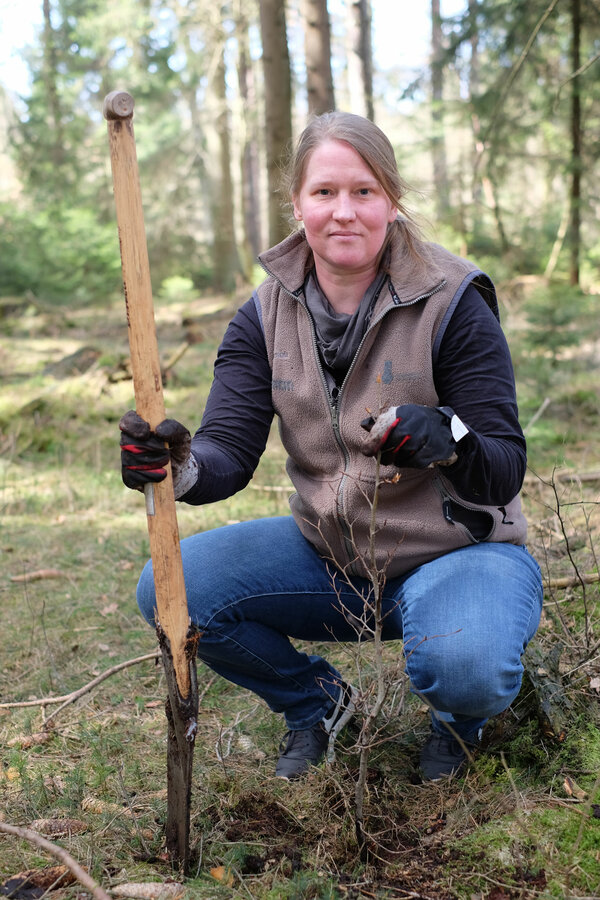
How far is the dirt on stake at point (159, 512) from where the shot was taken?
1.75 m

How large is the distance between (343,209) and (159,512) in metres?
1.06

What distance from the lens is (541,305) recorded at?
Answer: 270 inches

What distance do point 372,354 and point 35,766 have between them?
1.75 meters

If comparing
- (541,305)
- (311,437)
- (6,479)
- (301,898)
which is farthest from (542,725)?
(541,305)

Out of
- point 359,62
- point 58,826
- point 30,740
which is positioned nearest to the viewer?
point 58,826

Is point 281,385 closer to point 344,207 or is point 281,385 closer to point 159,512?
point 344,207

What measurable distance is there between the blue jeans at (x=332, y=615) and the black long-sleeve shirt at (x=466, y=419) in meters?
0.25

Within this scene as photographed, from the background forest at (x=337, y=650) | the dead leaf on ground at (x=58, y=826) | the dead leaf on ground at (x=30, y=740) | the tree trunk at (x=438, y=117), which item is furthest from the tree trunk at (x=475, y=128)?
the dead leaf on ground at (x=58, y=826)

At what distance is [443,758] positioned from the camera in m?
2.29

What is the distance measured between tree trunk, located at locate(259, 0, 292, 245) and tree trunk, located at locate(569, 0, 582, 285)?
3.62 m

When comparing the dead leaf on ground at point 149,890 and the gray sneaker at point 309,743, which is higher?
the dead leaf on ground at point 149,890

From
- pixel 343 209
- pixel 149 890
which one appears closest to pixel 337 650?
pixel 149 890

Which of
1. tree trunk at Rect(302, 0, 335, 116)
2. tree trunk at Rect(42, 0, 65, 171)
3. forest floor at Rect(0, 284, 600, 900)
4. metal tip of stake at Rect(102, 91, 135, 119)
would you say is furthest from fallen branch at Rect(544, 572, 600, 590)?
tree trunk at Rect(42, 0, 65, 171)

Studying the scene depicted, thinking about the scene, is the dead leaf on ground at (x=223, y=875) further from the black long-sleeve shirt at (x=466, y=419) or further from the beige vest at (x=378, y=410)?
the black long-sleeve shirt at (x=466, y=419)
